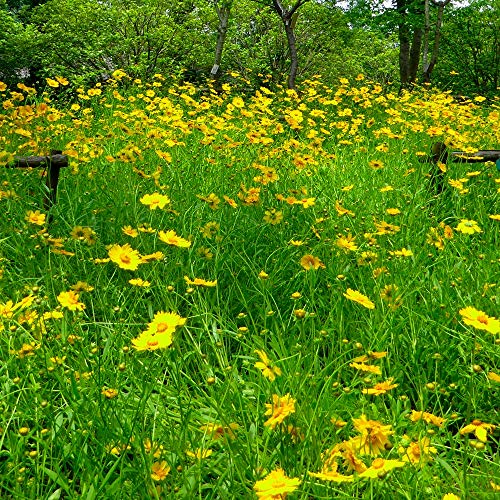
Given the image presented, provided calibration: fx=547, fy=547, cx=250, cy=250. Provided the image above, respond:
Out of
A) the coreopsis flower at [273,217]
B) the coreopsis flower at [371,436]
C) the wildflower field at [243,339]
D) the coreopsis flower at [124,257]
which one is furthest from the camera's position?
the coreopsis flower at [273,217]

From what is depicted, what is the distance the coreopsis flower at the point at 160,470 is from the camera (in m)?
0.98

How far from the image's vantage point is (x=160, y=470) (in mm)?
998

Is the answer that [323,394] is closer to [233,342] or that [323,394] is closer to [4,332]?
[233,342]

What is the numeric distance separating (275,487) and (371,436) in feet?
0.69

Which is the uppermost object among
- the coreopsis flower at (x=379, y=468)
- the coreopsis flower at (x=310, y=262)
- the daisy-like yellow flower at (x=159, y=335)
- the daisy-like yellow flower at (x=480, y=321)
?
the daisy-like yellow flower at (x=480, y=321)

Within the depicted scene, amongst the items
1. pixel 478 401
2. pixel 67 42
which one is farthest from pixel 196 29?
pixel 478 401

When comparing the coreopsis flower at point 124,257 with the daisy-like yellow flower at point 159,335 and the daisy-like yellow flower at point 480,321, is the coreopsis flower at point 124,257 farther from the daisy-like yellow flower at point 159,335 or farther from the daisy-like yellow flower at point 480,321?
the daisy-like yellow flower at point 480,321

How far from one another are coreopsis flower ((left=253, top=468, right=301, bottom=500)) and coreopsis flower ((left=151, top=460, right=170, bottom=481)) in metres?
0.24

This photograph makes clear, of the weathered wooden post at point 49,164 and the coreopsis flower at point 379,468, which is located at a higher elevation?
the weathered wooden post at point 49,164

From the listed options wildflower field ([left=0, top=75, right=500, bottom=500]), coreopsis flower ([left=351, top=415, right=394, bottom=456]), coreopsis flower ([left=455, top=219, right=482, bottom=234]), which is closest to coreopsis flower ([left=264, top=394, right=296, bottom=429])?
wildflower field ([left=0, top=75, right=500, bottom=500])

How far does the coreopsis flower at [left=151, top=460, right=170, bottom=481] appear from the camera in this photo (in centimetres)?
98

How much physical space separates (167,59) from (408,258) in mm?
8006

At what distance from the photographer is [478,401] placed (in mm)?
1462

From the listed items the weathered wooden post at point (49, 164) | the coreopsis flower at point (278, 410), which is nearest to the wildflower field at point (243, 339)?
the coreopsis flower at point (278, 410)
